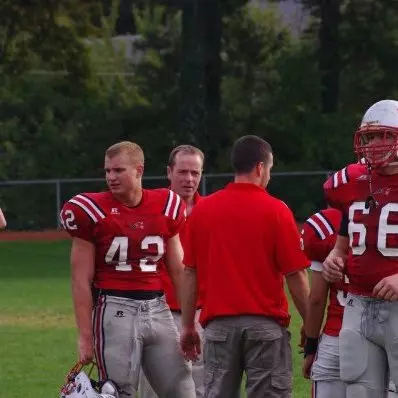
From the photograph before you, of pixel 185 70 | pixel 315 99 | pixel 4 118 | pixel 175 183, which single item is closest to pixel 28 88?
pixel 4 118

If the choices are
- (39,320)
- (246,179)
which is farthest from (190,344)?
(39,320)

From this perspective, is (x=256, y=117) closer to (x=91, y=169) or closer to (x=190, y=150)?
(x=91, y=169)

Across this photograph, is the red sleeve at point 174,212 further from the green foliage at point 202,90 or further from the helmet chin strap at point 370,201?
the green foliage at point 202,90

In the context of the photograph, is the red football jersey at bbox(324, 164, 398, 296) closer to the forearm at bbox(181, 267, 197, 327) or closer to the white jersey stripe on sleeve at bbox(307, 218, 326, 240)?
the white jersey stripe on sleeve at bbox(307, 218, 326, 240)

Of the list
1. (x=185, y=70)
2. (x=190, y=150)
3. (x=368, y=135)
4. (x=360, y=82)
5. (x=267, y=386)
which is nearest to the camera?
(x=368, y=135)

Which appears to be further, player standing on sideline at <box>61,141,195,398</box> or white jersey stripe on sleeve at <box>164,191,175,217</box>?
white jersey stripe on sleeve at <box>164,191,175,217</box>

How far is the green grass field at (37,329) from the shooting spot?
10410mm

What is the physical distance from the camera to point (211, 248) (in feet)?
21.9

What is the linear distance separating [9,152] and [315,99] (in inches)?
311

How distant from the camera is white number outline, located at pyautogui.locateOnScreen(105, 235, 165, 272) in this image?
7.11 metres

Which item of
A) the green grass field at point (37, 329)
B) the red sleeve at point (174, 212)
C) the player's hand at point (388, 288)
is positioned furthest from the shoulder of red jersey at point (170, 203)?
the green grass field at point (37, 329)

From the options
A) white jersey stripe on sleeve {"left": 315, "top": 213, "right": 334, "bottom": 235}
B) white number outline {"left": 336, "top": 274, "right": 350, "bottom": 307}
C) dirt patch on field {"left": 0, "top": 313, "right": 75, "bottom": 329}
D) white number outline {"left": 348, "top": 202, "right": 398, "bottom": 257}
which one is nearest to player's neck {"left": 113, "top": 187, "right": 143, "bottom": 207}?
white jersey stripe on sleeve {"left": 315, "top": 213, "right": 334, "bottom": 235}

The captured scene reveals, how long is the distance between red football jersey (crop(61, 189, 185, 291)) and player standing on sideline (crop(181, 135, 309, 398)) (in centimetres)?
49

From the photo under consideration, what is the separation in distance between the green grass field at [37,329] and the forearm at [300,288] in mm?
3068
